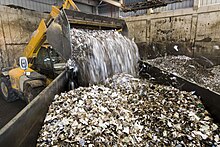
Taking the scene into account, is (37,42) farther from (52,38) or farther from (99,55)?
(99,55)

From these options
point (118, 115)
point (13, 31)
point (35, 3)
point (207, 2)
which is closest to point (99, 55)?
point (118, 115)

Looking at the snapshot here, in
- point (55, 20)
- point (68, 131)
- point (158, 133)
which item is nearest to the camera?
point (68, 131)

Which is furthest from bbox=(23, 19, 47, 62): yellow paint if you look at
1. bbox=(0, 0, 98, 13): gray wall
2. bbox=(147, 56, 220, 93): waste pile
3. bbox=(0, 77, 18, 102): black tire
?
bbox=(0, 0, 98, 13): gray wall

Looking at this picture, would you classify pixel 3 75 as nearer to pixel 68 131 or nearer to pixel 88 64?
pixel 88 64

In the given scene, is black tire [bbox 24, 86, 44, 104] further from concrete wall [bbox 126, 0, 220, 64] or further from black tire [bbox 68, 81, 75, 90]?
concrete wall [bbox 126, 0, 220, 64]

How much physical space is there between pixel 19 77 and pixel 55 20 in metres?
1.40

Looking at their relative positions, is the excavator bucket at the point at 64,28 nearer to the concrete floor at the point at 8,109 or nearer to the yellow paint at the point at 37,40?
the yellow paint at the point at 37,40

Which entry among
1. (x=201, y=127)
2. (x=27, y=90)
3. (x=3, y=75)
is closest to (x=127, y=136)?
(x=201, y=127)

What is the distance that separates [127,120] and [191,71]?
12.7ft

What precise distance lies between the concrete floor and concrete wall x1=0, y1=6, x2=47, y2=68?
7.87ft

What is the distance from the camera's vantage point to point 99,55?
2.61 metres

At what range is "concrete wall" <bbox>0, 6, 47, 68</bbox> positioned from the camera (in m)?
5.16

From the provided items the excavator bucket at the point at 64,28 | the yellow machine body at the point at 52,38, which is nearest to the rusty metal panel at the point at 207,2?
the yellow machine body at the point at 52,38

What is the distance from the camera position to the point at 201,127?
155 cm
